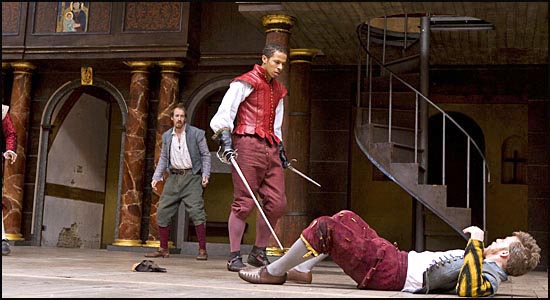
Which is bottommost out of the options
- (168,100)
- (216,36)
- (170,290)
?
(170,290)

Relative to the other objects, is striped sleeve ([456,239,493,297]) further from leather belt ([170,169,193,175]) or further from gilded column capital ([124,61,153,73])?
gilded column capital ([124,61,153,73])

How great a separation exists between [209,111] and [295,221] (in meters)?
4.38

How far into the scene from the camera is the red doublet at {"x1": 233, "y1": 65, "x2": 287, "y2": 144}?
214 inches

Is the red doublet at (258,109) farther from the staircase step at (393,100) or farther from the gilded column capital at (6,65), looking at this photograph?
the gilded column capital at (6,65)

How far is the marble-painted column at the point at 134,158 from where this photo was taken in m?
10.7

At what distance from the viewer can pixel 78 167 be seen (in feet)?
43.7

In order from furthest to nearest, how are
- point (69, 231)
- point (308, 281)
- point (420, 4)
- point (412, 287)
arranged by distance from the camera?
1. point (69, 231)
2. point (420, 4)
3. point (308, 281)
4. point (412, 287)

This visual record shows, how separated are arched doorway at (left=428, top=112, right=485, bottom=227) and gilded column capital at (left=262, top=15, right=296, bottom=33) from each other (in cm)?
659

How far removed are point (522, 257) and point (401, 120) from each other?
539 cm

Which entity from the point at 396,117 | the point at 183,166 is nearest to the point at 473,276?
the point at 183,166

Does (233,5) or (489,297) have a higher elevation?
(233,5)

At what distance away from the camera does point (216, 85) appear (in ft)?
36.1

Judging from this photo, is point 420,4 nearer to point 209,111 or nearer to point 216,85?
point 216,85

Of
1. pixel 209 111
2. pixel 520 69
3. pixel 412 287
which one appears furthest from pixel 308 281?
pixel 209 111
